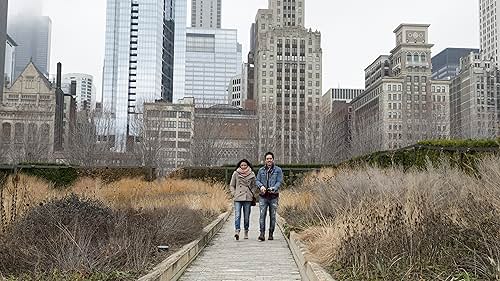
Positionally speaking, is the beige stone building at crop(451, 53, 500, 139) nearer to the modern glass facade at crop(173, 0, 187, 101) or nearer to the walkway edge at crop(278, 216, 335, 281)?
the modern glass facade at crop(173, 0, 187, 101)

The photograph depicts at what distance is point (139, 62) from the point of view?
149 meters

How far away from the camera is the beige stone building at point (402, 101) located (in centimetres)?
6072

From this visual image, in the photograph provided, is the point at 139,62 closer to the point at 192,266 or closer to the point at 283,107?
the point at 283,107

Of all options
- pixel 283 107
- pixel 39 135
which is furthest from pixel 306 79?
pixel 39 135

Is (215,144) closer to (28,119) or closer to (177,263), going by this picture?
(28,119)

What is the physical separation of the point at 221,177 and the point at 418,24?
296 feet

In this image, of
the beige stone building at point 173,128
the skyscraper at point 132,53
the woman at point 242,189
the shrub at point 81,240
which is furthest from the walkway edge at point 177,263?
the skyscraper at point 132,53

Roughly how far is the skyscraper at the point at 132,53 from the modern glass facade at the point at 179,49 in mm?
7462

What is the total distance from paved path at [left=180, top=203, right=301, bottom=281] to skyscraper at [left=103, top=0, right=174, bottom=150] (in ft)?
457

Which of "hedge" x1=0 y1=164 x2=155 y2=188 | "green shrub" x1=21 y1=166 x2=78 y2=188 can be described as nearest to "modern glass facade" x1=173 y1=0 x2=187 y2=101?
"hedge" x1=0 y1=164 x2=155 y2=188

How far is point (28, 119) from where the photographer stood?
70938 mm

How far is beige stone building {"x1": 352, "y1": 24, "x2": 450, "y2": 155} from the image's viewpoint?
199 ft

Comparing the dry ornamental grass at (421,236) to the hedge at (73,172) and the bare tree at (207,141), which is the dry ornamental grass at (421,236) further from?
the bare tree at (207,141)

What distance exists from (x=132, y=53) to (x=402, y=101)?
3441 inches
